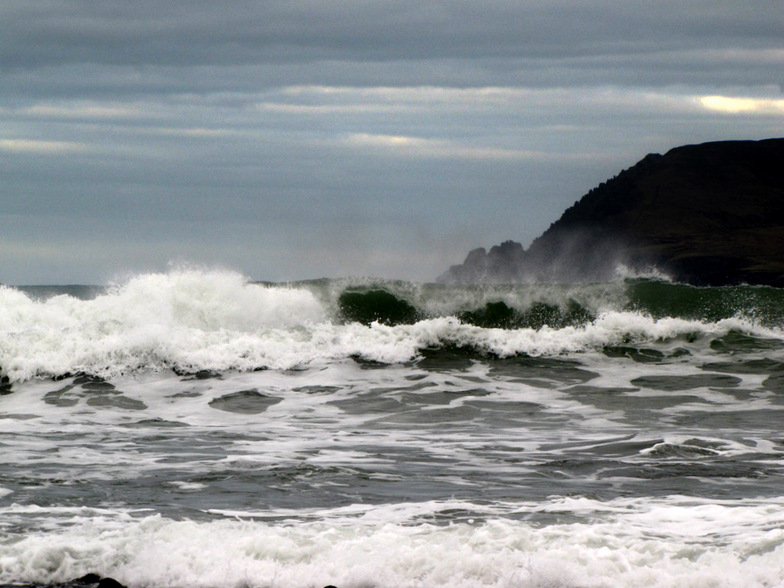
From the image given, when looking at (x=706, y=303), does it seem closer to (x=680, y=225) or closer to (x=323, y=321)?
(x=323, y=321)

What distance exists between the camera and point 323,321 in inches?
869

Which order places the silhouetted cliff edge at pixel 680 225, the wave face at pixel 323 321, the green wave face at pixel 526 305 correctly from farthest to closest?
the silhouetted cliff edge at pixel 680 225 < the green wave face at pixel 526 305 < the wave face at pixel 323 321

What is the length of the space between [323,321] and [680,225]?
84273 mm

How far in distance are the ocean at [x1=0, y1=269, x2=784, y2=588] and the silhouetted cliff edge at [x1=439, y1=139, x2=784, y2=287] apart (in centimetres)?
5369

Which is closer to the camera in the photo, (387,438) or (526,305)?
(387,438)

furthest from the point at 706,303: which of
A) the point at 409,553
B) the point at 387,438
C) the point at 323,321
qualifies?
the point at 409,553

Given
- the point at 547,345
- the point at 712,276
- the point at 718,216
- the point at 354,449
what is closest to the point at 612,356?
the point at 547,345

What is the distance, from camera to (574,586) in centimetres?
589

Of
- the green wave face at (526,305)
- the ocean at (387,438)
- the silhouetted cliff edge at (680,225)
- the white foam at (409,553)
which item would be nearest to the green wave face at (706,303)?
the green wave face at (526,305)

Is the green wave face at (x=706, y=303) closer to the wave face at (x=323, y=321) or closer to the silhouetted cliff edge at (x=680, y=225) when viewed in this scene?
the wave face at (x=323, y=321)

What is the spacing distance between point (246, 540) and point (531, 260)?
77.8 metres

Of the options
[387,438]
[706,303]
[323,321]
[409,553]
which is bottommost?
[387,438]

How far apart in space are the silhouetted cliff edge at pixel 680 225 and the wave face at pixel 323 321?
48.7m

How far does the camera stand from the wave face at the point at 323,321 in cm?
1762
